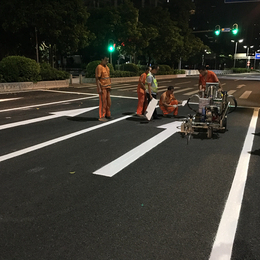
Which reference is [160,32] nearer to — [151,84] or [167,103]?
[167,103]

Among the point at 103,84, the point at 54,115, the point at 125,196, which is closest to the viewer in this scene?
the point at 125,196

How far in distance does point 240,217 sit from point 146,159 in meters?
2.29

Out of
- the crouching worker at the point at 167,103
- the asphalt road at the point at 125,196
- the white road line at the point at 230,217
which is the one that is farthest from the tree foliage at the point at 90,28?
the white road line at the point at 230,217

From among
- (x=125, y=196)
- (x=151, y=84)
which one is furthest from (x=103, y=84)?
(x=125, y=196)

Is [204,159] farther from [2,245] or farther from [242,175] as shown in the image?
[2,245]

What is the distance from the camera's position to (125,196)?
12.7 feet

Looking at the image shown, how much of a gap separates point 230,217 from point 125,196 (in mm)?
1336

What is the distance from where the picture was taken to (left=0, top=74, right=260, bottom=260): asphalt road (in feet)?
9.20

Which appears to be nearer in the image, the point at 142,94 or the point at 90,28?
the point at 142,94

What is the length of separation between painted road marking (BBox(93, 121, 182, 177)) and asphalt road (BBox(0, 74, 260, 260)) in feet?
0.20

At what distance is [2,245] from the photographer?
2.78 m

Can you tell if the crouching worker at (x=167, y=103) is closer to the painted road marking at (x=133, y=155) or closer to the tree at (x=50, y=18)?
the painted road marking at (x=133, y=155)

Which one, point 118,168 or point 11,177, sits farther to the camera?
point 118,168

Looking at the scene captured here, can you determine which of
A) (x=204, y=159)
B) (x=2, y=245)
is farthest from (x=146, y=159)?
(x=2, y=245)
